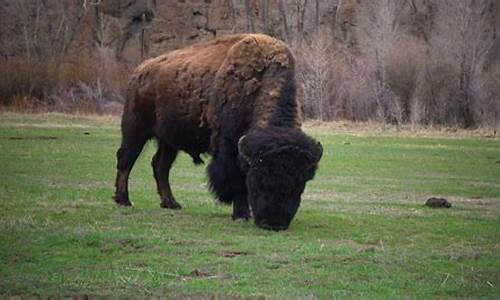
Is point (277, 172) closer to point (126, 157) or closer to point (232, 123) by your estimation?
point (232, 123)

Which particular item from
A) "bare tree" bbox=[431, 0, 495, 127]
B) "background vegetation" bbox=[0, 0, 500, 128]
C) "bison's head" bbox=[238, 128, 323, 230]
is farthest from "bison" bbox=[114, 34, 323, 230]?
"bare tree" bbox=[431, 0, 495, 127]

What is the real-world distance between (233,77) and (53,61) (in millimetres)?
48623

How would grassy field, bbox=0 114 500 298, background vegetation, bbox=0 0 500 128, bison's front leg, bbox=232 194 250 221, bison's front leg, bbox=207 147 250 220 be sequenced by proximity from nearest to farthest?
grassy field, bbox=0 114 500 298 → bison's front leg, bbox=207 147 250 220 → bison's front leg, bbox=232 194 250 221 → background vegetation, bbox=0 0 500 128

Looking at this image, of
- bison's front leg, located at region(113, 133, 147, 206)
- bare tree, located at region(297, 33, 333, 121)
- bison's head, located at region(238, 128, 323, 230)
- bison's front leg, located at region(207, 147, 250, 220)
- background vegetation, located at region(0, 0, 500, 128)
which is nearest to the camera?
bison's head, located at region(238, 128, 323, 230)

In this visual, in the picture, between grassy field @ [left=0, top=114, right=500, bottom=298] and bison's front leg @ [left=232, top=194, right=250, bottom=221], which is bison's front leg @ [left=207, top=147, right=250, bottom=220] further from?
grassy field @ [left=0, top=114, right=500, bottom=298]

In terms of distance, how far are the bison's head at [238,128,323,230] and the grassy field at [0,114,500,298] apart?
0.32 meters

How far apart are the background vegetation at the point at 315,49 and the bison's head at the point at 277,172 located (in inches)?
1365

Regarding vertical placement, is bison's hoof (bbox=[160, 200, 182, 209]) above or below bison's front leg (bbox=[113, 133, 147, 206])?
below

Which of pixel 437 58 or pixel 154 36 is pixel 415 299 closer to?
pixel 437 58

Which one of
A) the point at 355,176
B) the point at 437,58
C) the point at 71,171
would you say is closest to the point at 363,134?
the point at 437,58

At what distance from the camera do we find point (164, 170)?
18297 millimetres

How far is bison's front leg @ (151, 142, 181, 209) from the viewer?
17.9m

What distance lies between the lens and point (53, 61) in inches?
2479

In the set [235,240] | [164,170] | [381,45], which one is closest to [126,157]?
[164,170]
